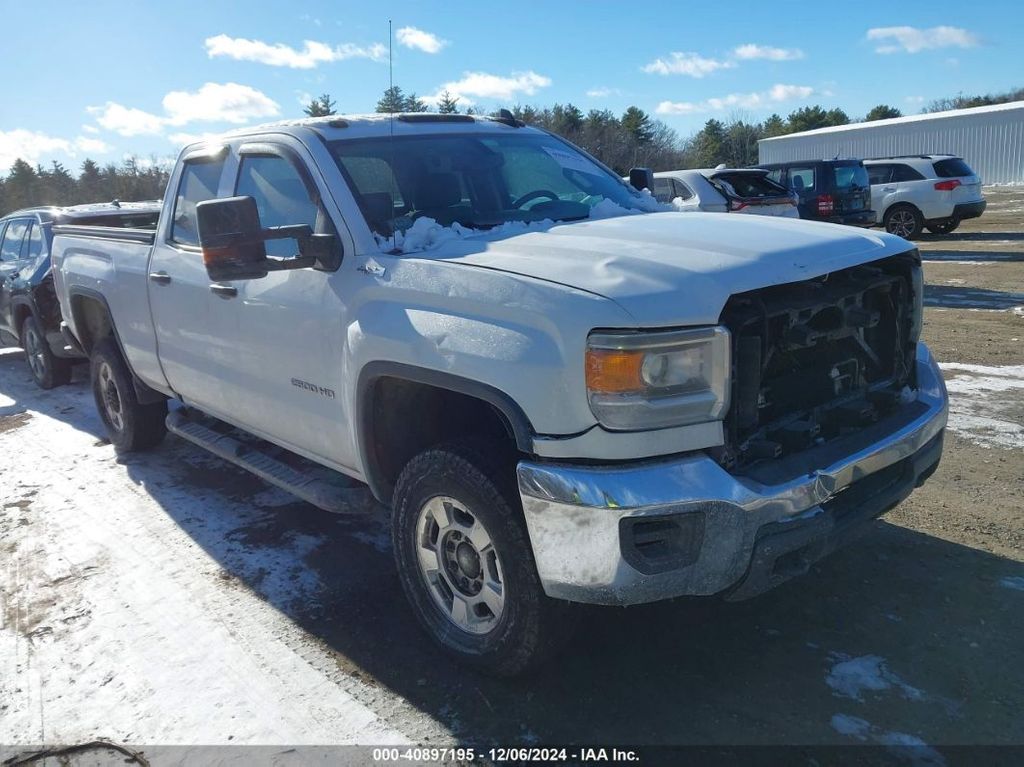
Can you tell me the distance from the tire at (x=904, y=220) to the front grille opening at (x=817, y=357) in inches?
648

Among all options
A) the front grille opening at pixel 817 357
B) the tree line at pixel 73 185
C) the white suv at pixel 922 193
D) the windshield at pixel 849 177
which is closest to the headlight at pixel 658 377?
the front grille opening at pixel 817 357

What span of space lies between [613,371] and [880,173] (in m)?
18.3

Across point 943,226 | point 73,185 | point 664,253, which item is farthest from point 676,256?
point 73,185

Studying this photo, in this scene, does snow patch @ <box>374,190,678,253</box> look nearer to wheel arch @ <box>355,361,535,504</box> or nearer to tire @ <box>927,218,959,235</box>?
wheel arch @ <box>355,361,535,504</box>

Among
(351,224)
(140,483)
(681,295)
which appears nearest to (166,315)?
(140,483)

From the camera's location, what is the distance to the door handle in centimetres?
424

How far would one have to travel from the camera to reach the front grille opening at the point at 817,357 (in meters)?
2.79

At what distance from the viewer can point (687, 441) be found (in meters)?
2.68

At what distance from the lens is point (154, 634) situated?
A: 146 inches

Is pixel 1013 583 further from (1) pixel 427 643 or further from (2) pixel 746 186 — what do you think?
(2) pixel 746 186

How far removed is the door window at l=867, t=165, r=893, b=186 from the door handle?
17.4 metres

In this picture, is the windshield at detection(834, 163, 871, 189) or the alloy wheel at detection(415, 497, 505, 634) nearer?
the alloy wheel at detection(415, 497, 505, 634)

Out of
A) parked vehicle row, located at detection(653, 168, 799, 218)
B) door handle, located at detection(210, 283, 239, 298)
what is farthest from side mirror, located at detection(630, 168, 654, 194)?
parked vehicle row, located at detection(653, 168, 799, 218)

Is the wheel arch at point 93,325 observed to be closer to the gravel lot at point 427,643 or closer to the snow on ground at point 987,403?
the gravel lot at point 427,643
